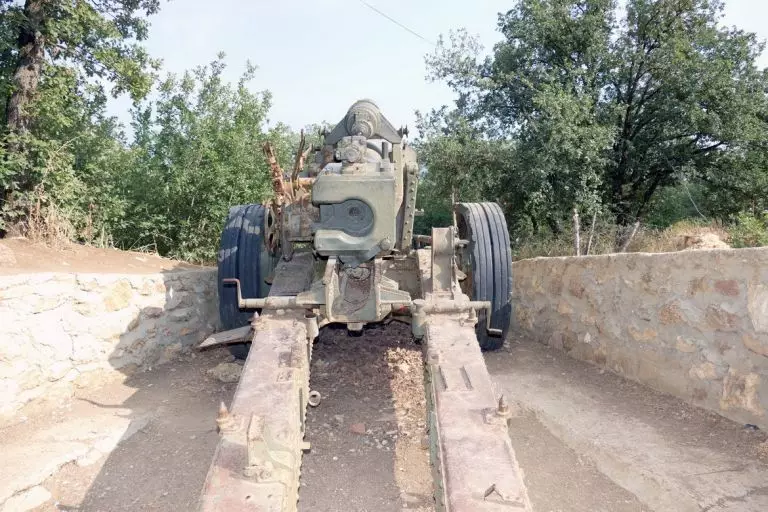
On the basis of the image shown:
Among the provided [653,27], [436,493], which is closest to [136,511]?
[436,493]

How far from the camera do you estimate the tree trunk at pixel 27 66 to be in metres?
6.83

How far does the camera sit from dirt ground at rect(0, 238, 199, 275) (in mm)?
5312

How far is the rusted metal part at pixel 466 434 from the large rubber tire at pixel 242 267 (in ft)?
7.40

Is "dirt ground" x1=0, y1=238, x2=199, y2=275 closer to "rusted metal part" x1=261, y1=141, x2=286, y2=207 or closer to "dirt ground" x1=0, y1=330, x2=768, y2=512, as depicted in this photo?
"dirt ground" x1=0, y1=330, x2=768, y2=512

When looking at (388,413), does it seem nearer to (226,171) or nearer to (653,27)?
(226,171)

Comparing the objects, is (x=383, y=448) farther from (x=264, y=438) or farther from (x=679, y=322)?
(x=679, y=322)

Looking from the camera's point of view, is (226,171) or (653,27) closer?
(226,171)

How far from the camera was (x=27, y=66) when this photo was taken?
7.04 meters

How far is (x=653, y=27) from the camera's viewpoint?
1295 centimetres

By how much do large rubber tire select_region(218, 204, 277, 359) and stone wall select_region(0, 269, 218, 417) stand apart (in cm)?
70

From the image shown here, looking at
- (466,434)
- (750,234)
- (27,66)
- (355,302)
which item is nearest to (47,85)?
(27,66)

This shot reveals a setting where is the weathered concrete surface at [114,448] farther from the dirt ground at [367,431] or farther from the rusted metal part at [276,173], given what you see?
the rusted metal part at [276,173]

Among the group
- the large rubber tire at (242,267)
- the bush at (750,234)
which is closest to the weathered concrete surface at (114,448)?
the large rubber tire at (242,267)

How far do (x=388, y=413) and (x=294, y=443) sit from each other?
1938mm
